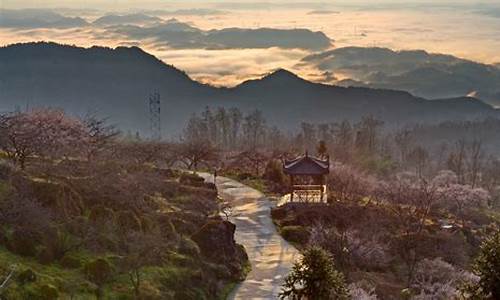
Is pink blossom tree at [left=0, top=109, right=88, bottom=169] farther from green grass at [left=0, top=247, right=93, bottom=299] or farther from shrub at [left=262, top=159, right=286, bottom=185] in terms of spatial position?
shrub at [left=262, top=159, right=286, bottom=185]

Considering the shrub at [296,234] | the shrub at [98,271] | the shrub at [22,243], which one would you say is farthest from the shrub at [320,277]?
the shrub at [296,234]

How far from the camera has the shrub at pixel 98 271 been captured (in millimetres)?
21125

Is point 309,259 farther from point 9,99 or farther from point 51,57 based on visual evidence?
point 51,57

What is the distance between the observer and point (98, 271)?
69.9 ft

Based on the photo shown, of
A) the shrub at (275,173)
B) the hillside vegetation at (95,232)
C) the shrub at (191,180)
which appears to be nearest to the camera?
the hillside vegetation at (95,232)

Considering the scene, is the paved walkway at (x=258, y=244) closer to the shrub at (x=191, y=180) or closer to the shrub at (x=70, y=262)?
the shrub at (x=191, y=180)

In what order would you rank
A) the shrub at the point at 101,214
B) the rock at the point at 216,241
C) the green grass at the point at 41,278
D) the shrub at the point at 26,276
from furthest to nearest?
the rock at the point at 216,241 < the shrub at the point at 101,214 < the shrub at the point at 26,276 < the green grass at the point at 41,278

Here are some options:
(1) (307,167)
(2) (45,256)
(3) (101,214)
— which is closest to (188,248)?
(3) (101,214)

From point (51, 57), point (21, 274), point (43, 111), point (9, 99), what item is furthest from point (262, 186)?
point (51, 57)

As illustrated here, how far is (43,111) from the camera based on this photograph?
39469 mm

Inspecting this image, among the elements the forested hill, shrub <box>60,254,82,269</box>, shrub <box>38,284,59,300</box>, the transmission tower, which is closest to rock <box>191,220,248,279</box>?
shrub <box>60,254,82,269</box>

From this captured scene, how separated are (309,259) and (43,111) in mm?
26916

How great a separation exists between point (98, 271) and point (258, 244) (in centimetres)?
1224

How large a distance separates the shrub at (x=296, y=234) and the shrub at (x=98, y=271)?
13535 mm
